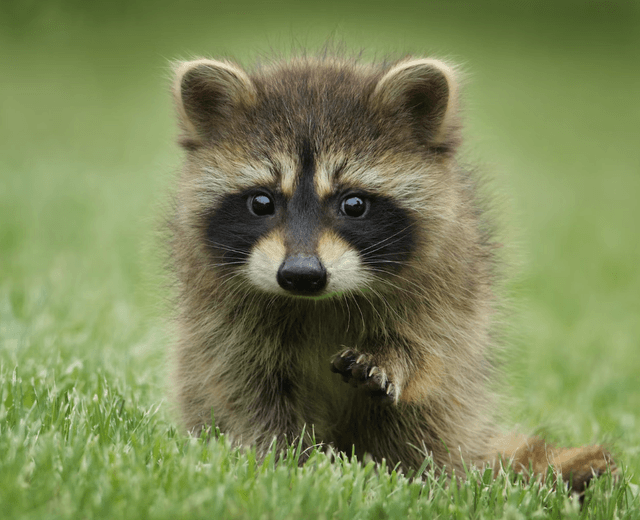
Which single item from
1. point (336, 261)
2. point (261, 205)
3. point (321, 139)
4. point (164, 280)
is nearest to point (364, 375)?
point (336, 261)

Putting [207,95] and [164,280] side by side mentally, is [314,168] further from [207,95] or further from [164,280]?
[164,280]

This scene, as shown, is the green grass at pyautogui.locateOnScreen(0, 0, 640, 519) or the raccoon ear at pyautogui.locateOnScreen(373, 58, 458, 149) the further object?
the raccoon ear at pyautogui.locateOnScreen(373, 58, 458, 149)

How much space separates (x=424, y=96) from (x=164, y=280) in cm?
159

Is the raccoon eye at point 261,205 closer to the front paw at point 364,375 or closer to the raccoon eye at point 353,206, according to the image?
the raccoon eye at point 353,206

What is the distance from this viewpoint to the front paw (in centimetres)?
330

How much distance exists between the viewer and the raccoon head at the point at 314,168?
3252 millimetres

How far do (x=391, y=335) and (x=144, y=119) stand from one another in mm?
14064

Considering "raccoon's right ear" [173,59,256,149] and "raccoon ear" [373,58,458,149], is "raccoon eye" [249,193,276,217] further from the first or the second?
"raccoon ear" [373,58,458,149]

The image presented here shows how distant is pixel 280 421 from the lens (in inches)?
142

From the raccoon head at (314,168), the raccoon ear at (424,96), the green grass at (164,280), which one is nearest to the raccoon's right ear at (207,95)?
the raccoon head at (314,168)

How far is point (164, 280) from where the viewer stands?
166 inches

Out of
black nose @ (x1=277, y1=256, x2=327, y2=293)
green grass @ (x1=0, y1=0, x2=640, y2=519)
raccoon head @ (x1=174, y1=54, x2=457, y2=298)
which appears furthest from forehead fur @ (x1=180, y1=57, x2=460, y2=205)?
green grass @ (x1=0, y1=0, x2=640, y2=519)

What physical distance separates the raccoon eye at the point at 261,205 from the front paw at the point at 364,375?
2.13 feet

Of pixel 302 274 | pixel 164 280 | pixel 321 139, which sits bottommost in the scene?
pixel 164 280
